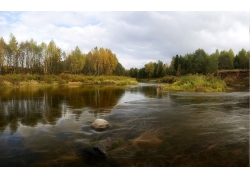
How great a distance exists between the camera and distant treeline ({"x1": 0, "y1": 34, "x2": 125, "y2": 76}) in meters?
56.4

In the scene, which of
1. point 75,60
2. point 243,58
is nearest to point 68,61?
point 75,60

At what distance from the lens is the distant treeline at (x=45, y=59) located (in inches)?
2221

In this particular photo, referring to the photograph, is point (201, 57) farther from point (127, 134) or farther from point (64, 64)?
point (127, 134)

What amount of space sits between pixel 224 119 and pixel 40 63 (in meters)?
65.9

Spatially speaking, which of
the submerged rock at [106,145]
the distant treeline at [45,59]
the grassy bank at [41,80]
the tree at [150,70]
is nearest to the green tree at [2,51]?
the distant treeline at [45,59]

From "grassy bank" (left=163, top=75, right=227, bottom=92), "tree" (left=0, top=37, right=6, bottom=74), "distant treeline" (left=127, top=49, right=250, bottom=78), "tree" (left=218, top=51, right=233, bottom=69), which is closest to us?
"grassy bank" (left=163, top=75, right=227, bottom=92)

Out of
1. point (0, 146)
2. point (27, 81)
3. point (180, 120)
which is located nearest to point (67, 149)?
point (0, 146)

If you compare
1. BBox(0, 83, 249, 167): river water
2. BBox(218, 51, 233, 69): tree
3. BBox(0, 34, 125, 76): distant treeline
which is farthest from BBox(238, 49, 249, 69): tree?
BBox(0, 83, 249, 167): river water

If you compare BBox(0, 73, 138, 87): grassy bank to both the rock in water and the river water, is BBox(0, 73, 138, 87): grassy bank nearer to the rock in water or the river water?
the river water

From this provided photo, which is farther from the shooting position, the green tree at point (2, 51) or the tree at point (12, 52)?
the tree at point (12, 52)

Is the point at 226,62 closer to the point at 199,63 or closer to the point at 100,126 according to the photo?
the point at 199,63

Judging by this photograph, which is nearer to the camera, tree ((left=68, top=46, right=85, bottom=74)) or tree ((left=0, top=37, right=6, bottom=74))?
tree ((left=0, top=37, right=6, bottom=74))

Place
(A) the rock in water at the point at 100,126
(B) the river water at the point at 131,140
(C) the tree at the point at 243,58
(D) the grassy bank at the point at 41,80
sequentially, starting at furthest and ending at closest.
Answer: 1. (C) the tree at the point at 243,58
2. (D) the grassy bank at the point at 41,80
3. (A) the rock in water at the point at 100,126
4. (B) the river water at the point at 131,140

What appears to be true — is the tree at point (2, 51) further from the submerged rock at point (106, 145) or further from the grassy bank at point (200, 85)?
the submerged rock at point (106, 145)
